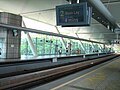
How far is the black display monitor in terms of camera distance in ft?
32.4

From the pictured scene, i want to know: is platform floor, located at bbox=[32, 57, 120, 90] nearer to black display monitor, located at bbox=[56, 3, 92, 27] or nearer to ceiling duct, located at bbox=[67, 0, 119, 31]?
black display monitor, located at bbox=[56, 3, 92, 27]

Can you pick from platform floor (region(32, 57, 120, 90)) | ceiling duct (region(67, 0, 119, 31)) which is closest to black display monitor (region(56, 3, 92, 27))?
ceiling duct (region(67, 0, 119, 31))

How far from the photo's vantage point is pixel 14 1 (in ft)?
58.0

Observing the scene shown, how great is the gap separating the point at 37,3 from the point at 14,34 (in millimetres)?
3882

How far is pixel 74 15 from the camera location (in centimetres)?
1019

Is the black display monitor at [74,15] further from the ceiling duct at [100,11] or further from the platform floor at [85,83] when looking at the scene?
the platform floor at [85,83]

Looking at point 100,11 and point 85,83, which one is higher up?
point 100,11

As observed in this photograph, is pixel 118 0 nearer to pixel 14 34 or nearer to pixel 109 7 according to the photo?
pixel 109 7

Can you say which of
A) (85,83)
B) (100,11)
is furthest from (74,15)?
(100,11)

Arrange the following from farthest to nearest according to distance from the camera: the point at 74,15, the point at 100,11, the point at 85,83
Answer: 1. the point at 100,11
2. the point at 74,15
3. the point at 85,83

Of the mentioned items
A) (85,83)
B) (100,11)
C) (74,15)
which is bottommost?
(85,83)

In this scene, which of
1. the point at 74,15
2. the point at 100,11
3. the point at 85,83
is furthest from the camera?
the point at 100,11

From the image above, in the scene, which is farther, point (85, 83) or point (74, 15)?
point (74, 15)

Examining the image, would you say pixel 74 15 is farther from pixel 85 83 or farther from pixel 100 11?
pixel 100 11
